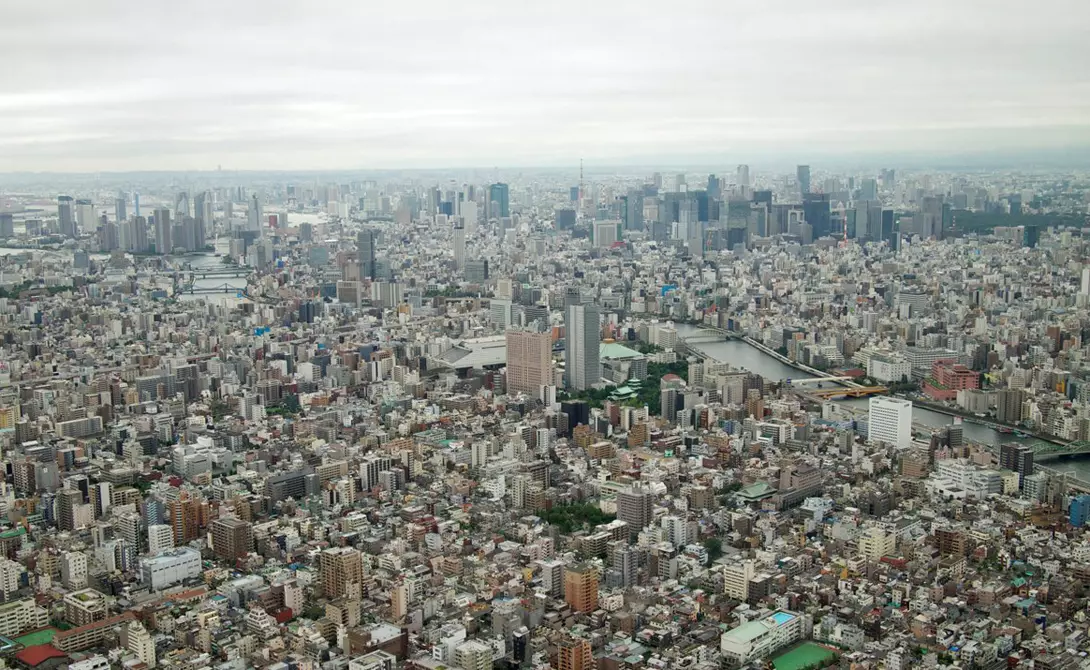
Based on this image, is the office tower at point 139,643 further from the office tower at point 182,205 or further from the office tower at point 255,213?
the office tower at point 255,213

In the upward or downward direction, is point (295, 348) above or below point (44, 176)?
below

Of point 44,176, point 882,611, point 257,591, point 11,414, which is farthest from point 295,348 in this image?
point 882,611

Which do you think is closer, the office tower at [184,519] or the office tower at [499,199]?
the office tower at [184,519]

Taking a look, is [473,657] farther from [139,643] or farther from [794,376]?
[794,376]

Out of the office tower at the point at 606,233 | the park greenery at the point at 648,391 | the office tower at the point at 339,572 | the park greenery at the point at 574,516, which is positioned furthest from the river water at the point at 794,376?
the office tower at the point at 606,233

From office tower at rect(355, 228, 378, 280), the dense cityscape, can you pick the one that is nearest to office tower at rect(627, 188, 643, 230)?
the dense cityscape

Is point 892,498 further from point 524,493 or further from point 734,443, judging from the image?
point 524,493
